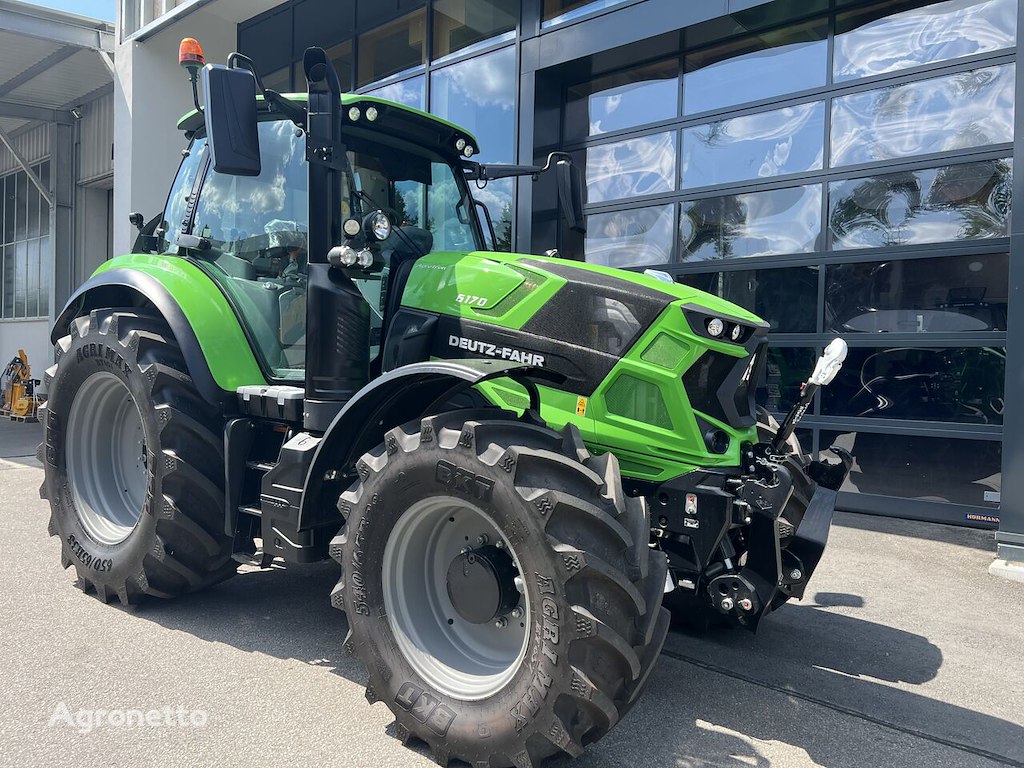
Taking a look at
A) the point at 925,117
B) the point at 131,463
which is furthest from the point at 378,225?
the point at 925,117

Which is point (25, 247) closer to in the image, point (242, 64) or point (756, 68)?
point (756, 68)

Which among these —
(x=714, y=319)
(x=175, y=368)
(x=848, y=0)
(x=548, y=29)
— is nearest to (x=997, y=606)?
(x=714, y=319)

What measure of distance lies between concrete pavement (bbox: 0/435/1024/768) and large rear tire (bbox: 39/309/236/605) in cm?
27

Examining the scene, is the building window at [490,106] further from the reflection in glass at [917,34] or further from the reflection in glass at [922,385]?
the reflection in glass at [922,385]

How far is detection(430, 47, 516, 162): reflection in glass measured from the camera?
880 cm

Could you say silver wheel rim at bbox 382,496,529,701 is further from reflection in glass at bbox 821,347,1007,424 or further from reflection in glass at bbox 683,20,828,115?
reflection in glass at bbox 683,20,828,115

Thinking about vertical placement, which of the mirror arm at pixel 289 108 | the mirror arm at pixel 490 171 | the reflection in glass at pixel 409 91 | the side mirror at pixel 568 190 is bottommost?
the side mirror at pixel 568 190

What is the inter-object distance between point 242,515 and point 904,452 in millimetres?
5476

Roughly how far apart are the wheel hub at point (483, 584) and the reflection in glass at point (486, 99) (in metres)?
6.18

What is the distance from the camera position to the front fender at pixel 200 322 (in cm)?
405

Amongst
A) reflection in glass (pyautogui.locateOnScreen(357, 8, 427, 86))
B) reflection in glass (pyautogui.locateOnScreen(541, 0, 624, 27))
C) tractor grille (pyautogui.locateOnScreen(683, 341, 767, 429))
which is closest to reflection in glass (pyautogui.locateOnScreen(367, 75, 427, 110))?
reflection in glass (pyautogui.locateOnScreen(357, 8, 427, 86))

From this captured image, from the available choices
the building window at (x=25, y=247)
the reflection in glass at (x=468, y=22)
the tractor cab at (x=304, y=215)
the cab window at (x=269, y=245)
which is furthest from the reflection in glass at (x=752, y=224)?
the building window at (x=25, y=247)

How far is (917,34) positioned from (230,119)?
246 inches

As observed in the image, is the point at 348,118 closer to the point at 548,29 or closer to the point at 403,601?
the point at 403,601
